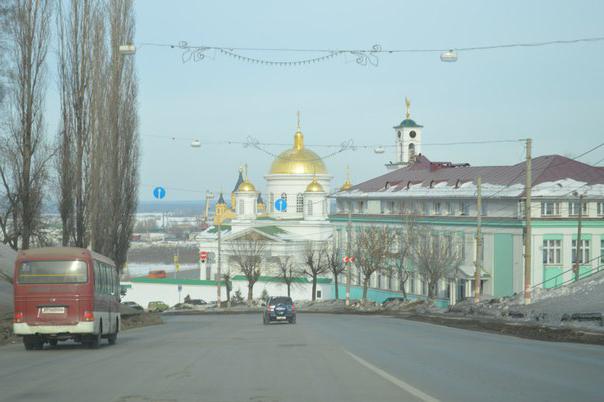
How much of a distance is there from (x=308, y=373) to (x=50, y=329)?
32.5ft

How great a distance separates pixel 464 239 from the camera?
8188 centimetres

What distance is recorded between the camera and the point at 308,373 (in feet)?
52.0

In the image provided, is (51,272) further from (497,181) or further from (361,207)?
(361,207)

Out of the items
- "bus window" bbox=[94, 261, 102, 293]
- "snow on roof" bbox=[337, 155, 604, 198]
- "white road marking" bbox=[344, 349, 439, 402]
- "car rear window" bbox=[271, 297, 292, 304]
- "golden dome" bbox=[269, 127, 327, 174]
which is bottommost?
"car rear window" bbox=[271, 297, 292, 304]

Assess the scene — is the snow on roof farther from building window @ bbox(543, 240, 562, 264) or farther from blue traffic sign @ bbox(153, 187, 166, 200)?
blue traffic sign @ bbox(153, 187, 166, 200)

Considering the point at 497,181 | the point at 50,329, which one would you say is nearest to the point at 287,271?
the point at 497,181

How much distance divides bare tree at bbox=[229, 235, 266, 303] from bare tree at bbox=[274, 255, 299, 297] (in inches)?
91.4

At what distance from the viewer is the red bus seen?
2353 centimetres

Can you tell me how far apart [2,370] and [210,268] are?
359 feet

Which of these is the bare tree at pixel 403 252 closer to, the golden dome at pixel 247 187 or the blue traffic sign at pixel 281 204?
the blue traffic sign at pixel 281 204

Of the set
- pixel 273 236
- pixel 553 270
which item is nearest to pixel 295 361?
pixel 553 270

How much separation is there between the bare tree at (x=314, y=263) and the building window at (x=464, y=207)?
19841 millimetres

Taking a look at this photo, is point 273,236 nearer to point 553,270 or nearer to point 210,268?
point 210,268

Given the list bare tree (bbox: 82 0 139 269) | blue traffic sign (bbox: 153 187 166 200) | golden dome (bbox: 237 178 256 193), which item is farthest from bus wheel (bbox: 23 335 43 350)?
golden dome (bbox: 237 178 256 193)
